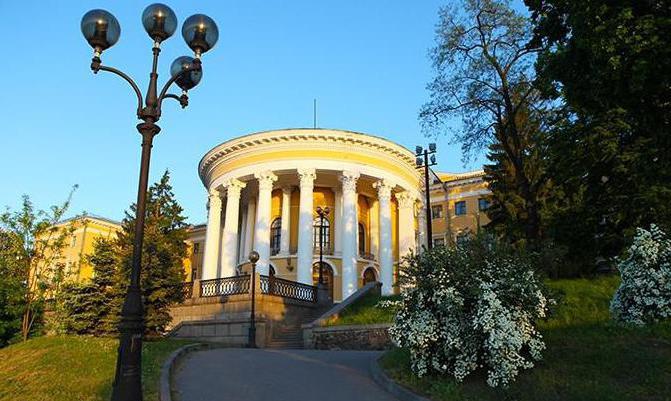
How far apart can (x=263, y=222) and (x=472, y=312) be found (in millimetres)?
25785

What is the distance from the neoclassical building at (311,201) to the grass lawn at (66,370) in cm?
1809

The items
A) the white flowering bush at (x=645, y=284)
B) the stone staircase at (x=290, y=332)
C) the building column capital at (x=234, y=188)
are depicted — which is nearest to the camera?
the white flowering bush at (x=645, y=284)

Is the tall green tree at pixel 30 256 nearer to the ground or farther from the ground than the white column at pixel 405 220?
nearer to the ground

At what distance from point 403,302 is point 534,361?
2.50 metres

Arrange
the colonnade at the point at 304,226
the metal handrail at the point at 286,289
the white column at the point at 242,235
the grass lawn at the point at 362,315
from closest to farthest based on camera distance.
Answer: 1. the grass lawn at the point at 362,315
2. the metal handrail at the point at 286,289
3. the colonnade at the point at 304,226
4. the white column at the point at 242,235

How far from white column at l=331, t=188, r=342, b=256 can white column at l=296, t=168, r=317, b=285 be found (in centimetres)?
411

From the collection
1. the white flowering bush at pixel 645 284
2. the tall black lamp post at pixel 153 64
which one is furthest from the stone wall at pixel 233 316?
the tall black lamp post at pixel 153 64

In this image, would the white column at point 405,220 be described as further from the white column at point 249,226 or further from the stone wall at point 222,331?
the stone wall at point 222,331

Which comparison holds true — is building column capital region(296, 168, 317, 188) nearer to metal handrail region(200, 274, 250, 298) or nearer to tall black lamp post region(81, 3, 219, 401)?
metal handrail region(200, 274, 250, 298)

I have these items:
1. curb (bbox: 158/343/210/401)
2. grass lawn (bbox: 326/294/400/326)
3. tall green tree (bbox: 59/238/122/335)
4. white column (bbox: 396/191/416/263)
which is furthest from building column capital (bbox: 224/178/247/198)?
curb (bbox: 158/343/210/401)

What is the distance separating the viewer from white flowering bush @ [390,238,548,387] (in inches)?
333

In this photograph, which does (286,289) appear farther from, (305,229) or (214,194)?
(214,194)

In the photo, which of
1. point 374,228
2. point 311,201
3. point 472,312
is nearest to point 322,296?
point 311,201

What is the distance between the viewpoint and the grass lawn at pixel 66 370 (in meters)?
9.22
